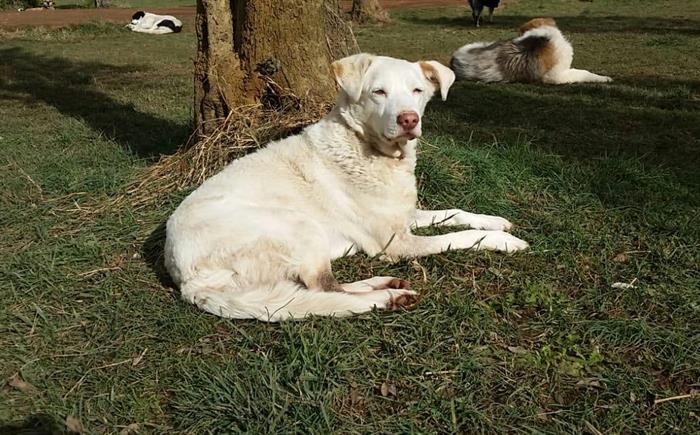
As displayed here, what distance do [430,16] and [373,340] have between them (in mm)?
20255

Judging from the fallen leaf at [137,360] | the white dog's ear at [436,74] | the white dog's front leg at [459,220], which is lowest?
the fallen leaf at [137,360]

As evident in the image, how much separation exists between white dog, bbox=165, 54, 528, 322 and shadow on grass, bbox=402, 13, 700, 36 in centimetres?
1327

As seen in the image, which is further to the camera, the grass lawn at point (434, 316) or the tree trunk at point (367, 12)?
the tree trunk at point (367, 12)

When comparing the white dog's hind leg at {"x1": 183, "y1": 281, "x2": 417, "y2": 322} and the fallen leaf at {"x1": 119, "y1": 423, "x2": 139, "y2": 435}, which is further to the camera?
the white dog's hind leg at {"x1": 183, "y1": 281, "x2": 417, "y2": 322}

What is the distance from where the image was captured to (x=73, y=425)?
2.53m

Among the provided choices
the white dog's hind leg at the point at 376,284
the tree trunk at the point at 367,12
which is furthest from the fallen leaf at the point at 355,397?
the tree trunk at the point at 367,12

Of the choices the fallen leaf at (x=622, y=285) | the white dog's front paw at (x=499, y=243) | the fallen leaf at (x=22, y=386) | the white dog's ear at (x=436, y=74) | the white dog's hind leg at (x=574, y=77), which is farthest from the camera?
the white dog's hind leg at (x=574, y=77)

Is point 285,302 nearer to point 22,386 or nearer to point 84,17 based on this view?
point 22,386

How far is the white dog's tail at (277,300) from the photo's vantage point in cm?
306

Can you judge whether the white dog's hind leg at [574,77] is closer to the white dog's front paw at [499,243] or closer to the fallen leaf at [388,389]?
the white dog's front paw at [499,243]

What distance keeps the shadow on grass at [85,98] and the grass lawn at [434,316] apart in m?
0.22

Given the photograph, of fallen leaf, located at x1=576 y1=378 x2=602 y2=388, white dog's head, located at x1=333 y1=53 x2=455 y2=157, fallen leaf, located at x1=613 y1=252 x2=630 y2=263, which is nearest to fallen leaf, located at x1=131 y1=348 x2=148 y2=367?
white dog's head, located at x1=333 y1=53 x2=455 y2=157

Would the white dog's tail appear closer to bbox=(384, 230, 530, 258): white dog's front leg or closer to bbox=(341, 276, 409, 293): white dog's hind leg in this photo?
bbox=(341, 276, 409, 293): white dog's hind leg

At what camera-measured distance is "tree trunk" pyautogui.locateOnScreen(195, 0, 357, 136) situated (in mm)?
4914
